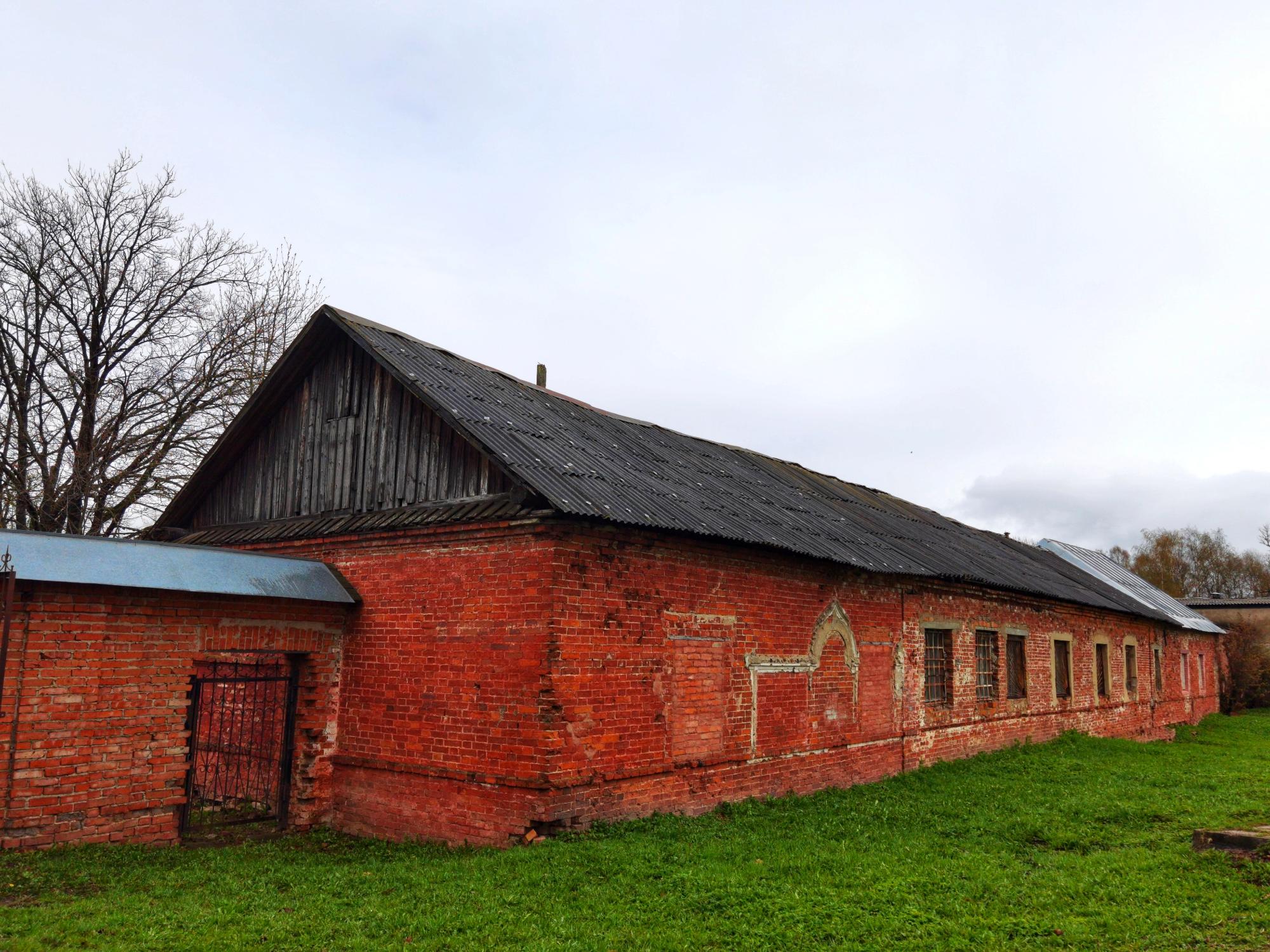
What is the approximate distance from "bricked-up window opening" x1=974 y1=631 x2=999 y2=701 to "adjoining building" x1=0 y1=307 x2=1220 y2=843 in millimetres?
1434

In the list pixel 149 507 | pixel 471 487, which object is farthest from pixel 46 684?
pixel 149 507

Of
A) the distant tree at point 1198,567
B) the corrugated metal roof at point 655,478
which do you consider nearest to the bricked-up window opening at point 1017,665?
the corrugated metal roof at point 655,478

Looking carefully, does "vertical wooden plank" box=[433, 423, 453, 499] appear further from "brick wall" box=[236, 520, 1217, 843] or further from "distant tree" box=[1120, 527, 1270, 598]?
"distant tree" box=[1120, 527, 1270, 598]

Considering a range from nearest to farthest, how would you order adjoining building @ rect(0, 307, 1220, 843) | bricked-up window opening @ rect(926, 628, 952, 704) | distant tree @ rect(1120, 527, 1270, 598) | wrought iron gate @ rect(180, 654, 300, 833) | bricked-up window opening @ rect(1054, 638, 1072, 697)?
1. adjoining building @ rect(0, 307, 1220, 843)
2. wrought iron gate @ rect(180, 654, 300, 833)
3. bricked-up window opening @ rect(926, 628, 952, 704)
4. bricked-up window opening @ rect(1054, 638, 1072, 697)
5. distant tree @ rect(1120, 527, 1270, 598)

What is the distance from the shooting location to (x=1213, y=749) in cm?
1814

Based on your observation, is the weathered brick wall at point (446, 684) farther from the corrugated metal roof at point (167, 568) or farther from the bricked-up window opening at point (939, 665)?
the bricked-up window opening at point (939, 665)

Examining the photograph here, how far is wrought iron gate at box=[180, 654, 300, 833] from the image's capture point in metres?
9.32

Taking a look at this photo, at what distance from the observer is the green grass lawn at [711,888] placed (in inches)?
215

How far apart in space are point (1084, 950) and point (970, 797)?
5358 millimetres

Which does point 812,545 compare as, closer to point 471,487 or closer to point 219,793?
point 471,487

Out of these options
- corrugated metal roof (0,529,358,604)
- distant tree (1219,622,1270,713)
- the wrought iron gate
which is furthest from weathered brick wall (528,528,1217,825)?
distant tree (1219,622,1270,713)

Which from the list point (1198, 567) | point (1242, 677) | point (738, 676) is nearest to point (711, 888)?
point (738, 676)

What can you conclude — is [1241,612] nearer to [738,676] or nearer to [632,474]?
[738,676]

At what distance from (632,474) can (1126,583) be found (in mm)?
25034
